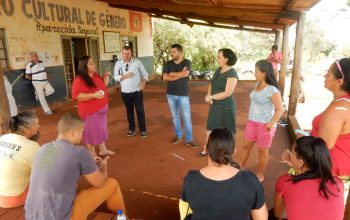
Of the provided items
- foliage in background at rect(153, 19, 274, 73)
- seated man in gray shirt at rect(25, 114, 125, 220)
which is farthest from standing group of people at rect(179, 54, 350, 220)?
foliage in background at rect(153, 19, 274, 73)

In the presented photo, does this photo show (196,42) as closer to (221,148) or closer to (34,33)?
(34,33)

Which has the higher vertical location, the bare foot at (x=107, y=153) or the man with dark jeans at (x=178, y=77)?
the man with dark jeans at (x=178, y=77)

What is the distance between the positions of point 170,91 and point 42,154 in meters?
2.86

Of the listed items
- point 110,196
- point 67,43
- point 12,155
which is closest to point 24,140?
point 12,155

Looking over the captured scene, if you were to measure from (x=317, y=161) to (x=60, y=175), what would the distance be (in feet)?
5.59

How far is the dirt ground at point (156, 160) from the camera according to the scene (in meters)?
3.08

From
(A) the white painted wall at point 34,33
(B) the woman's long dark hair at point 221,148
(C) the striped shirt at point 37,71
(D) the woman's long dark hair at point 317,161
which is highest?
(A) the white painted wall at point 34,33

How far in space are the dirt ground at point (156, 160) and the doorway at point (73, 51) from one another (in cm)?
167

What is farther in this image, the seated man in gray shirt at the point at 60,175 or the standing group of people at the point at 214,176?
the seated man in gray shirt at the point at 60,175

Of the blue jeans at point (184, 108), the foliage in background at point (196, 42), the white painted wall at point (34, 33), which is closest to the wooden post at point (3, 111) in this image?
the blue jeans at point (184, 108)

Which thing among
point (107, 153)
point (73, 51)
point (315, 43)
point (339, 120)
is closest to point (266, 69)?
point (339, 120)

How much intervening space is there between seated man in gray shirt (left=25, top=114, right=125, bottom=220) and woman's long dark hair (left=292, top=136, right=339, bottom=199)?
1.48 meters

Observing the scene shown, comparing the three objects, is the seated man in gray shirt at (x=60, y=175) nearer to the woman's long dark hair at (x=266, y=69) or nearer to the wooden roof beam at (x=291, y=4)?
the woman's long dark hair at (x=266, y=69)

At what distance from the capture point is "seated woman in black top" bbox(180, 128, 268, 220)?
156cm
